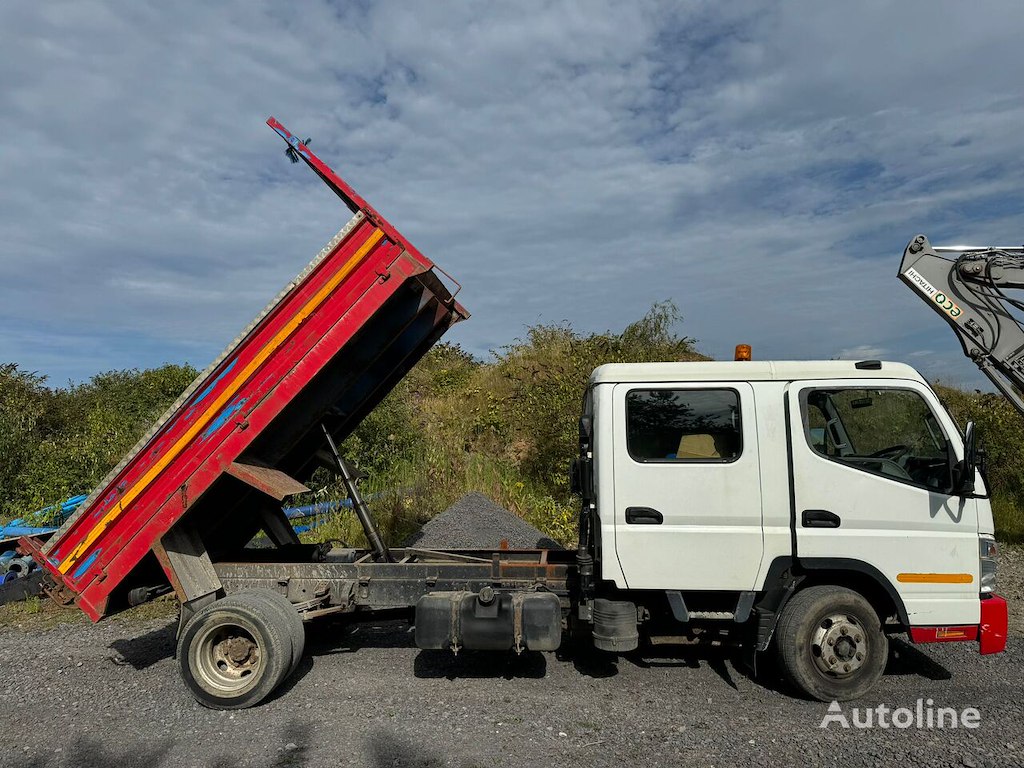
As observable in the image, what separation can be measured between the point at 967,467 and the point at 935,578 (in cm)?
77

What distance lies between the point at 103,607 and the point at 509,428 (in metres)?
9.48

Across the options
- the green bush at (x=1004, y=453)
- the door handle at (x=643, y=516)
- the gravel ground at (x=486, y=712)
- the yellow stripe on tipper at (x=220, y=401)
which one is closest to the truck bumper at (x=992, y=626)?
the gravel ground at (x=486, y=712)

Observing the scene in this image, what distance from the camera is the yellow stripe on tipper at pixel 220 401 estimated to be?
15.8 feet

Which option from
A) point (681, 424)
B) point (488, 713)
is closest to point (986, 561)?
point (681, 424)

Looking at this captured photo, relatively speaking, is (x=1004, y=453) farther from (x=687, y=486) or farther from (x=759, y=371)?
(x=687, y=486)

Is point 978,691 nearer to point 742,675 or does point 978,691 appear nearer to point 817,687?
point 817,687

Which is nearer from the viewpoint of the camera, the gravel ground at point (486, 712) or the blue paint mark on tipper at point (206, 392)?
the gravel ground at point (486, 712)

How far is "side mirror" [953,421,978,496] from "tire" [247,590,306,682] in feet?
14.9

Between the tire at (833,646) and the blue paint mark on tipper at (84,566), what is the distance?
15.5 ft

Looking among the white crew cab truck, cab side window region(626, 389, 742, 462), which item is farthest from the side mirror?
cab side window region(626, 389, 742, 462)

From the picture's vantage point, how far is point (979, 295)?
20.5 feet

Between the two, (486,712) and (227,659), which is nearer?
(486,712)

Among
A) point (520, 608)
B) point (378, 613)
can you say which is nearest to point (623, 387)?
point (520, 608)

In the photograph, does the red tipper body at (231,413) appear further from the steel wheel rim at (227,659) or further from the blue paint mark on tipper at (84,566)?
the steel wheel rim at (227,659)
